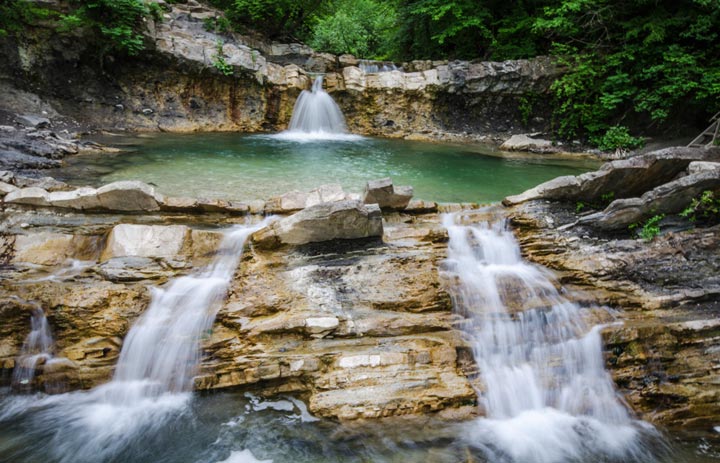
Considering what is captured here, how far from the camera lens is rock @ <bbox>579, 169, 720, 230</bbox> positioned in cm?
509

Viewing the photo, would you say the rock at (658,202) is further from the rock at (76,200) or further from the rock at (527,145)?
the rock at (527,145)

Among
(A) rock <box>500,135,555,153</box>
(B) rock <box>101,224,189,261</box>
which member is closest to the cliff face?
(A) rock <box>500,135,555,153</box>

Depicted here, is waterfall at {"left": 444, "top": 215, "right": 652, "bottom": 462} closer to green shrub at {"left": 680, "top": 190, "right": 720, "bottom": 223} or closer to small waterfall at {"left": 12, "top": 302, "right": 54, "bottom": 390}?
green shrub at {"left": 680, "top": 190, "right": 720, "bottom": 223}

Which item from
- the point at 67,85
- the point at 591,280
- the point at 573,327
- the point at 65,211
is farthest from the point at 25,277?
the point at 67,85

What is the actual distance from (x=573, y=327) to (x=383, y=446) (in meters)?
2.51

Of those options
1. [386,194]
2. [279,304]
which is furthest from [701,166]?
[279,304]

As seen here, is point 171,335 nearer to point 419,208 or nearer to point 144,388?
point 144,388

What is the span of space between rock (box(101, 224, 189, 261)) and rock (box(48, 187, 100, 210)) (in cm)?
75

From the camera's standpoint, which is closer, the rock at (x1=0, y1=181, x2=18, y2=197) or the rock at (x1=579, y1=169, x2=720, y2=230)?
the rock at (x1=579, y1=169, x2=720, y2=230)

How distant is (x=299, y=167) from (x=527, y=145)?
27.7 feet

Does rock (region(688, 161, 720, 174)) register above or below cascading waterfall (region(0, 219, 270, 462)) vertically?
above

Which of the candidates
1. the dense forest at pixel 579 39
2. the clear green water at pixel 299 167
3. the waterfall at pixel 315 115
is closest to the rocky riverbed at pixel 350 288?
the clear green water at pixel 299 167

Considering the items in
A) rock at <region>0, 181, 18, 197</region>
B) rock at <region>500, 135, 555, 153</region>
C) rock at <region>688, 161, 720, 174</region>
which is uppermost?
rock at <region>500, 135, 555, 153</region>

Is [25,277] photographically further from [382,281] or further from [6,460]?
[382,281]
